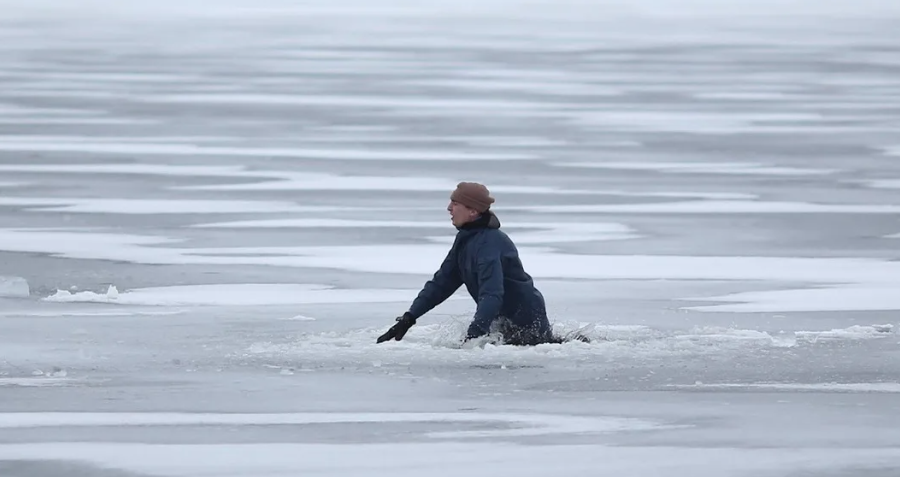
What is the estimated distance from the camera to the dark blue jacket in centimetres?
932

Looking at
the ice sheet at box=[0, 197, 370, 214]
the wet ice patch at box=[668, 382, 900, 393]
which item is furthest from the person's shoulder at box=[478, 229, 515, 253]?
the ice sheet at box=[0, 197, 370, 214]

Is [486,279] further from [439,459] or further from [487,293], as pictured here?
[439,459]

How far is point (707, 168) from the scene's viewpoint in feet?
64.1

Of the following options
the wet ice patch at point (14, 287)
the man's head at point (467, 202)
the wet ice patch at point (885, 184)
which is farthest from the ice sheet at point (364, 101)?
the man's head at point (467, 202)

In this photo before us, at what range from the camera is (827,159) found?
20.3 m

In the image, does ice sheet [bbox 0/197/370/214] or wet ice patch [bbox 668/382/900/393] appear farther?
ice sheet [bbox 0/197/370/214]

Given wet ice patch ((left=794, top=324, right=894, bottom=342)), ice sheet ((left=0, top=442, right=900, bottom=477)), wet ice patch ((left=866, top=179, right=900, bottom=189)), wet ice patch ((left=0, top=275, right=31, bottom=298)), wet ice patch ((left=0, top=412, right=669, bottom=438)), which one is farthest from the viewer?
wet ice patch ((left=866, top=179, right=900, bottom=189))

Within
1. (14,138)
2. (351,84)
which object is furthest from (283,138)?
(351,84)

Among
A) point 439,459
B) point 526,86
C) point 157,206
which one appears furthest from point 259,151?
point 439,459

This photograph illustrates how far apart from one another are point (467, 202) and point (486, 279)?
1.10ft

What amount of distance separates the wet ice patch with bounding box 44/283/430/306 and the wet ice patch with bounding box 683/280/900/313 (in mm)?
1696

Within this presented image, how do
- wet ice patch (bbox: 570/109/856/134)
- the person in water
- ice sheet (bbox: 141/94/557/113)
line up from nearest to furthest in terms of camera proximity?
the person in water
wet ice patch (bbox: 570/109/856/134)
ice sheet (bbox: 141/94/557/113)

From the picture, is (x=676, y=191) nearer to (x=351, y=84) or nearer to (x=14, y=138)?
(x=14, y=138)

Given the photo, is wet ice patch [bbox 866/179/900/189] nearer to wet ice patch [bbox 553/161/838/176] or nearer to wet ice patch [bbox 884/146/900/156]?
wet ice patch [bbox 553/161/838/176]
